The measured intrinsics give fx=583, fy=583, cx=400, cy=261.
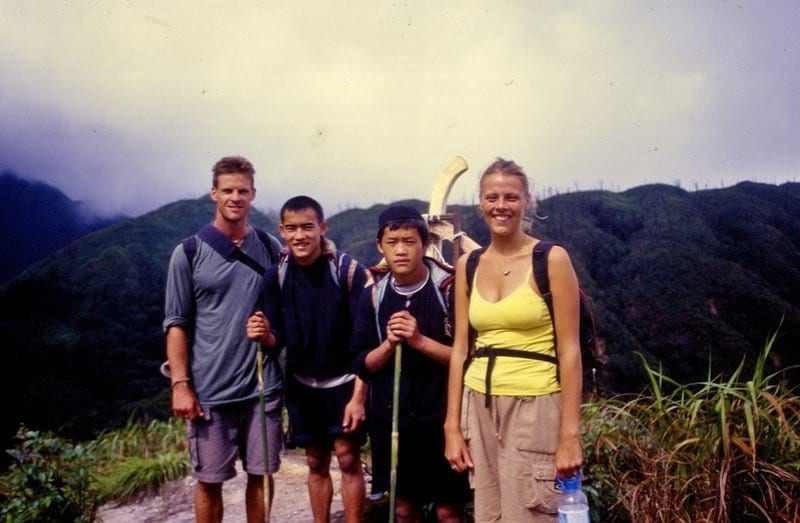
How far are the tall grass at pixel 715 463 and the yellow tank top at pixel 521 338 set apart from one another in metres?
1.42

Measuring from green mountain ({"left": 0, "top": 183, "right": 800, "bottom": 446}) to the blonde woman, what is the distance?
6485mm

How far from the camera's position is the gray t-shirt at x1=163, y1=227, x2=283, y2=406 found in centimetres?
330

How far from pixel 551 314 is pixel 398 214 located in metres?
0.92

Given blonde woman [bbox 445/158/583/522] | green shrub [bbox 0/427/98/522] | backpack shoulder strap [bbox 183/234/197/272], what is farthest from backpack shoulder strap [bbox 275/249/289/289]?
green shrub [bbox 0/427/98/522]

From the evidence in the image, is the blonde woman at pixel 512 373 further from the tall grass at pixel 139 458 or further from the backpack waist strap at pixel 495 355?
the tall grass at pixel 139 458

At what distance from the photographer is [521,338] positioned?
239 centimetres

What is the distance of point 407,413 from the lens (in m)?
2.84

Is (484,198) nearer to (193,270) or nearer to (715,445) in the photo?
(193,270)

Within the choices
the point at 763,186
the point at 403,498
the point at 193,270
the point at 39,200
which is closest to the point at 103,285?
the point at 39,200

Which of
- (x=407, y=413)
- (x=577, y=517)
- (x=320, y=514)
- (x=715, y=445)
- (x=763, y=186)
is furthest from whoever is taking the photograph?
(x=763, y=186)

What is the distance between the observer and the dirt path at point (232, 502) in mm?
5035

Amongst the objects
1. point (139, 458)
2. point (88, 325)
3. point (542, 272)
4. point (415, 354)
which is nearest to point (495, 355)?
point (542, 272)

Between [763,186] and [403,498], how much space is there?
39.4 feet

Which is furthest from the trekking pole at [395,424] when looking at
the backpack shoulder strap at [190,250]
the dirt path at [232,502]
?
the dirt path at [232,502]
